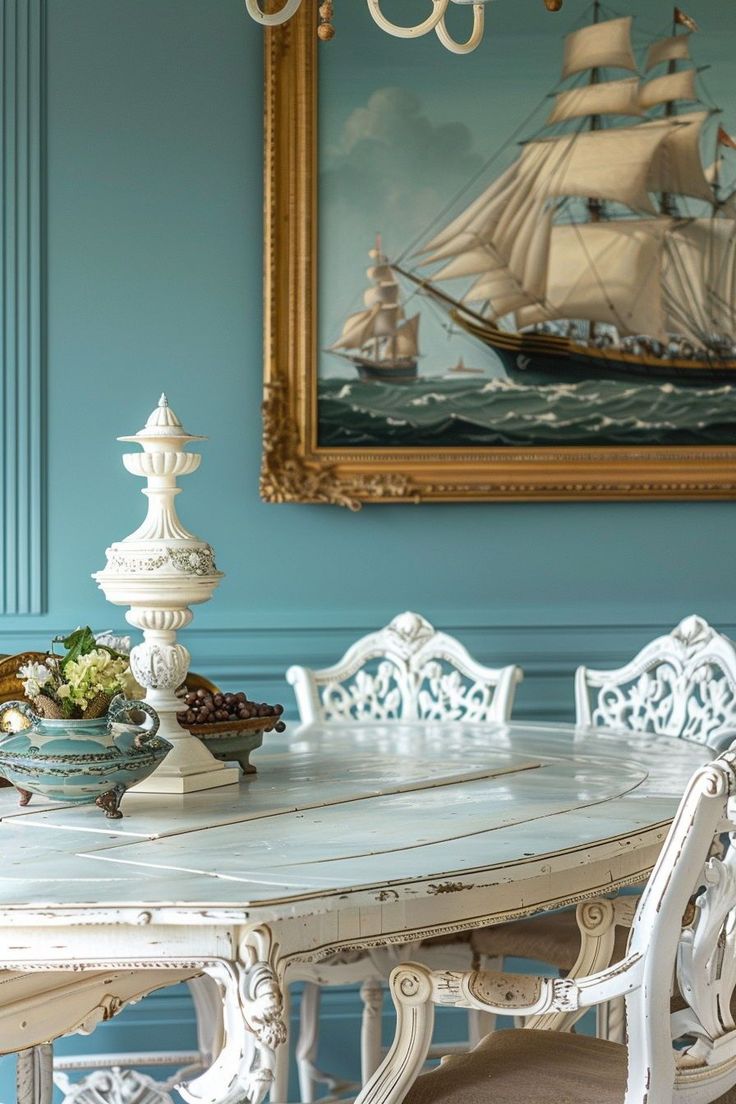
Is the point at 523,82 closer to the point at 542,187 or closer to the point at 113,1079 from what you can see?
the point at 542,187

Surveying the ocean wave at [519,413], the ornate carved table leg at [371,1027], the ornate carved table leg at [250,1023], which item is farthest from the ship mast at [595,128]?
the ornate carved table leg at [250,1023]

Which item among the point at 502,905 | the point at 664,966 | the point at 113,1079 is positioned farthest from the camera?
the point at 113,1079

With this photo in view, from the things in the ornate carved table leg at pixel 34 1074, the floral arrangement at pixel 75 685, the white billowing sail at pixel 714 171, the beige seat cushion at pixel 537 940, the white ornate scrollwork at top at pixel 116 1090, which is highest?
the white billowing sail at pixel 714 171

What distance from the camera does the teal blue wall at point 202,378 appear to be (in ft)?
12.3

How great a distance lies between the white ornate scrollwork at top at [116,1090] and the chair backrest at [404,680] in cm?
98

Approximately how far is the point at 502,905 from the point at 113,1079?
4.92 ft

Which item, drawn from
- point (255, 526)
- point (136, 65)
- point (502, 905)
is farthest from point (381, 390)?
point (502, 905)

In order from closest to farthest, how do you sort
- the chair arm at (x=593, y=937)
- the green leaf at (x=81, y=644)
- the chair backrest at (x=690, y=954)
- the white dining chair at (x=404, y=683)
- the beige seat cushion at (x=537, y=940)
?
the chair backrest at (x=690, y=954), the green leaf at (x=81, y=644), the chair arm at (x=593, y=937), the beige seat cushion at (x=537, y=940), the white dining chair at (x=404, y=683)

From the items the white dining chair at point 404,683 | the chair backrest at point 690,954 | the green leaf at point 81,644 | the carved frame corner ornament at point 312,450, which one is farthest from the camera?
the carved frame corner ornament at point 312,450

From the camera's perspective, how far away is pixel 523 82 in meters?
3.77

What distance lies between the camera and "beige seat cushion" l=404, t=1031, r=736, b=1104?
174 centimetres

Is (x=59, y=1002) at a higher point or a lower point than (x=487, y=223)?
lower

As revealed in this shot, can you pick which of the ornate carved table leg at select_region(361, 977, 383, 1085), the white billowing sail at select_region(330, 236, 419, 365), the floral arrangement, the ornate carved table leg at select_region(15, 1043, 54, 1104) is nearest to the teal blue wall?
the white billowing sail at select_region(330, 236, 419, 365)

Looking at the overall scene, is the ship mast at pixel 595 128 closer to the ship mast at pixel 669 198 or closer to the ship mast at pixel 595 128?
the ship mast at pixel 595 128
